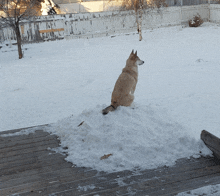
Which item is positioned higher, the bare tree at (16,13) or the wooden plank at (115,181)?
the bare tree at (16,13)

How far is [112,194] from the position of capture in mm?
2893

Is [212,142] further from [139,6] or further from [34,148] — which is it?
[139,6]

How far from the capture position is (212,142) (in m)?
Result: 3.60

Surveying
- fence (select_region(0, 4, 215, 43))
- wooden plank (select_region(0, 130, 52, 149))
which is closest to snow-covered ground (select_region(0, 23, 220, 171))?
wooden plank (select_region(0, 130, 52, 149))

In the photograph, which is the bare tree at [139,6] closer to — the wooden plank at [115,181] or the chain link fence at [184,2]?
the chain link fence at [184,2]

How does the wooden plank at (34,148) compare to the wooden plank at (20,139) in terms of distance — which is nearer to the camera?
the wooden plank at (34,148)

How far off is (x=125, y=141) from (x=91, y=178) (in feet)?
2.69

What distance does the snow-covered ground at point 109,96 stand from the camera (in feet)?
12.5

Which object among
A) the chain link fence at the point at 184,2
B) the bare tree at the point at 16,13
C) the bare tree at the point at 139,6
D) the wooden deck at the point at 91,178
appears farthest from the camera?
the chain link fence at the point at 184,2

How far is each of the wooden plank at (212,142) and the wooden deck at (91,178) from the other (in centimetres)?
11

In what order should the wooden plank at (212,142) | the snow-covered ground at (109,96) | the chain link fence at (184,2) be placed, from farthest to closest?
1. the chain link fence at (184,2)
2. the snow-covered ground at (109,96)
3. the wooden plank at (212,142)

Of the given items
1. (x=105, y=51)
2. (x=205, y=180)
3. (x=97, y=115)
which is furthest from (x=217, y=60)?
(x=205, y=180)

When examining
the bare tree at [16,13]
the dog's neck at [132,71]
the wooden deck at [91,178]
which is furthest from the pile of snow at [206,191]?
the bare tree at [16,13]

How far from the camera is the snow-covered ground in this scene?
3799mm
